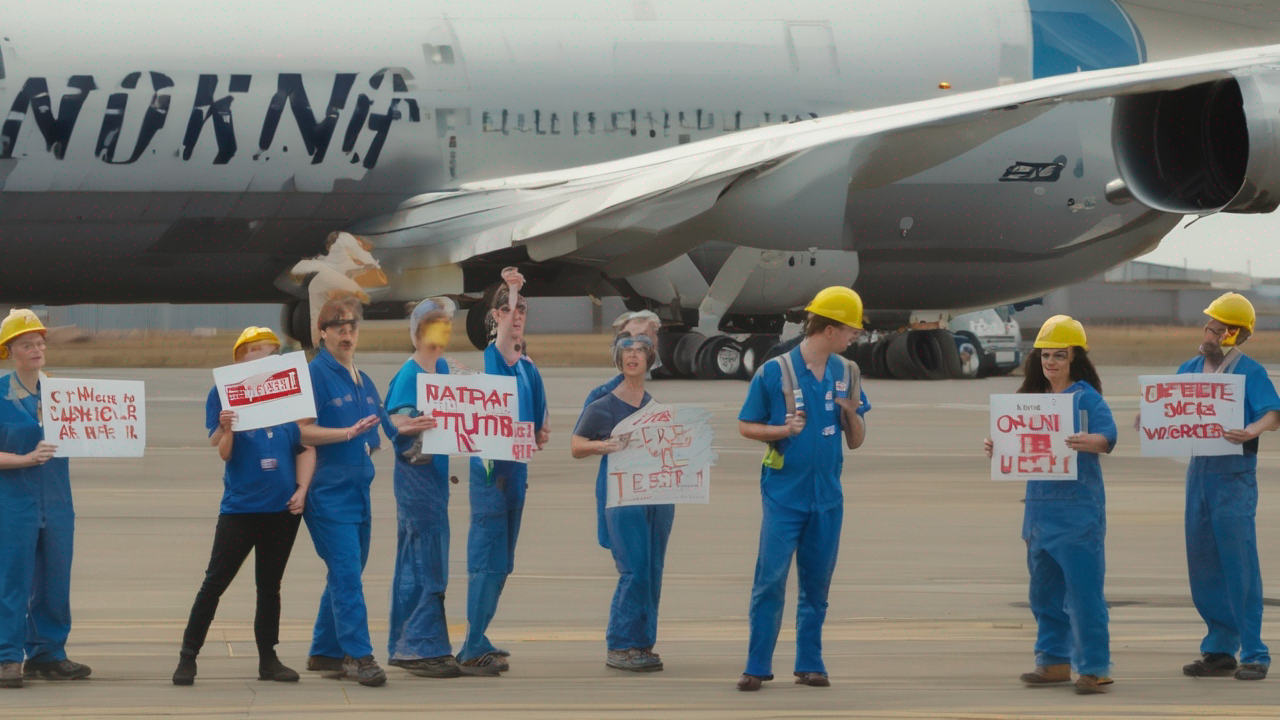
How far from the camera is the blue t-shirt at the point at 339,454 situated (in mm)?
7137

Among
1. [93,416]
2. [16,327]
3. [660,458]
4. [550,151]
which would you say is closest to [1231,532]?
[660,458]

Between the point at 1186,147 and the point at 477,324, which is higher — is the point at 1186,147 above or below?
above

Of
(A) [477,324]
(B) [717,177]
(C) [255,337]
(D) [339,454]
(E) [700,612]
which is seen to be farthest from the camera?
(A) [477,324]

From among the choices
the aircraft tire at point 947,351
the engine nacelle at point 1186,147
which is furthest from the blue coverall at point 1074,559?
the aircraft tire at point 947,351

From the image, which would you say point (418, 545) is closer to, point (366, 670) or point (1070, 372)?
point (366, 670)

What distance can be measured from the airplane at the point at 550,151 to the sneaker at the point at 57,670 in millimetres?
10146

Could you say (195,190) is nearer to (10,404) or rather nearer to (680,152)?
(680,152)

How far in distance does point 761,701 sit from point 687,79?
537 inches

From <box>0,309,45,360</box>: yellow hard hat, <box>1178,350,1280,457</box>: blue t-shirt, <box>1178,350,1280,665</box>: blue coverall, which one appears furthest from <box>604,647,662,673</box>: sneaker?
<box>0,309,45,360</box>: yellow hard hat

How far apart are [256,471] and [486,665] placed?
121 centimetres

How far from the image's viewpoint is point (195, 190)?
18.7 meters

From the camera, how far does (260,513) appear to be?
7.10m

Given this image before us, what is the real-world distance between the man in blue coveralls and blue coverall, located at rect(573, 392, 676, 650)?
7.18ft

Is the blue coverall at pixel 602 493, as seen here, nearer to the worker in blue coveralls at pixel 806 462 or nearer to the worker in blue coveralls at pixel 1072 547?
the worker in blue coveralls at pixel 806 462
